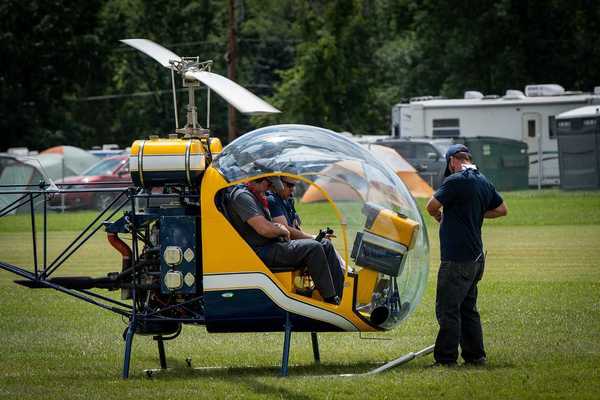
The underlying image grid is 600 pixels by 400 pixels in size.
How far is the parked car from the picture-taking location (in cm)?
3391

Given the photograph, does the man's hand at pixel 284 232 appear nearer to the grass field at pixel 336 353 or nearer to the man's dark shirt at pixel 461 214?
the grass field at pixel 336 353

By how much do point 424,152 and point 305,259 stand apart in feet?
84.4

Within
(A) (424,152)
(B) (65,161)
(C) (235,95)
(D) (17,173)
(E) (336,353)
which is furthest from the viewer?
(B) (65,161)

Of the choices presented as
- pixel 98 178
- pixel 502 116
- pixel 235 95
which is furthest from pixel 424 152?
pixel 235 95

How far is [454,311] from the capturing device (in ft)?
31.9

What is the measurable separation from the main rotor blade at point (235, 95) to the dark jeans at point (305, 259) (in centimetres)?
123

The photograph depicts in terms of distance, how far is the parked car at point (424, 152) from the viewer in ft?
111

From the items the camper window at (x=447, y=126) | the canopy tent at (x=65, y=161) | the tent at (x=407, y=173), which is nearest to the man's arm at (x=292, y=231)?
the tent at (x=407, y=173)

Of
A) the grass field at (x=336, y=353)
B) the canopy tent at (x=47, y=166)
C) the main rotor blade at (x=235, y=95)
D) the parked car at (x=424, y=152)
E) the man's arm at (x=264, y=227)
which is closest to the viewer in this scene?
the main rotor blade at (x=235, y=95)

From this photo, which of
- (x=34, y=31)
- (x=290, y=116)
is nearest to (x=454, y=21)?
(x=290, y=116)

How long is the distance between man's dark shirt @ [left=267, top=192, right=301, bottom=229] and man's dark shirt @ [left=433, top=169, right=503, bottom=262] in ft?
4.86

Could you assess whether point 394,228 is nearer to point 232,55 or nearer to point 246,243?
point 246,243

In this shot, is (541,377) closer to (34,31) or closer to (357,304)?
(357,304)

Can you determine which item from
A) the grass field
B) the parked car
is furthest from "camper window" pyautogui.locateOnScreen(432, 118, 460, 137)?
the grass field
